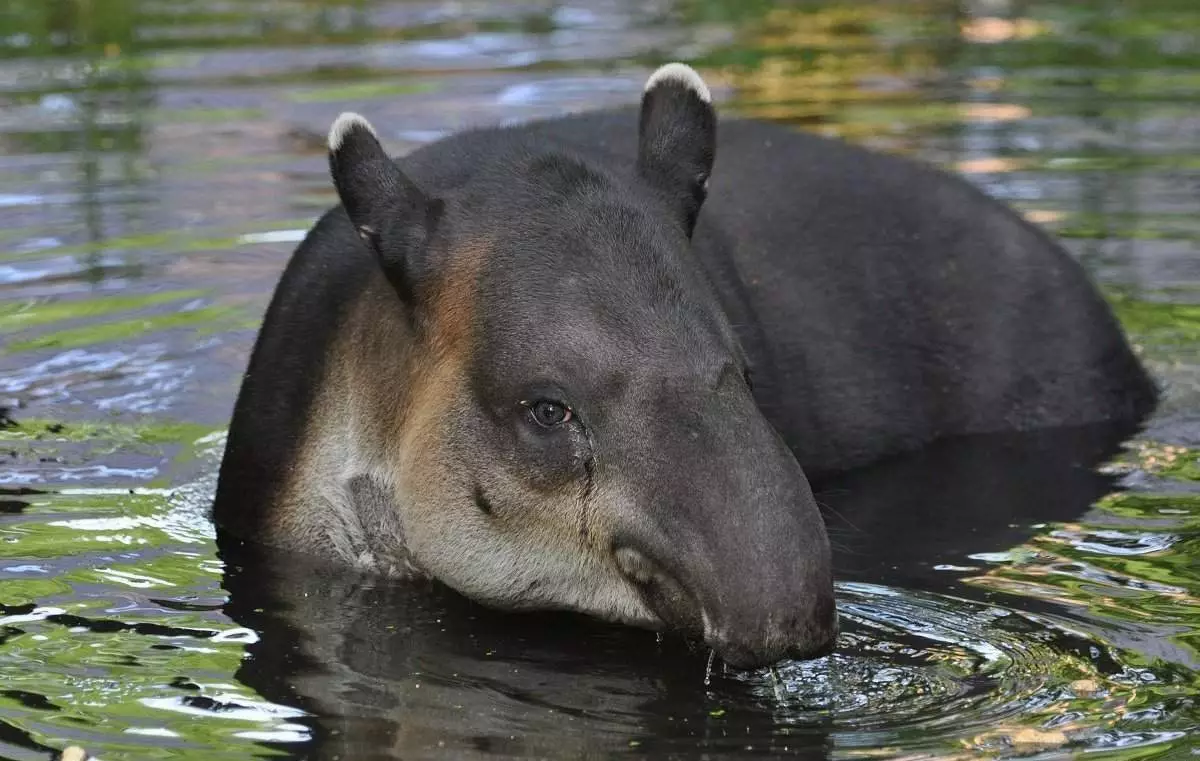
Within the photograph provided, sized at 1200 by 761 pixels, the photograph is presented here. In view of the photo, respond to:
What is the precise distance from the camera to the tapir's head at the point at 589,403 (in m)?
7.40

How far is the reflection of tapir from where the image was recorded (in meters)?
7.59

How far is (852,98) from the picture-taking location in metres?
20.5

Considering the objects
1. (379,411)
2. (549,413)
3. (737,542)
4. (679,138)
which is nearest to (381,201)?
(379,411)

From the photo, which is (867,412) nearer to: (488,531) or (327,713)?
(488,531)

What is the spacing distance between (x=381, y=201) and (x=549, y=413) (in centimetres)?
118

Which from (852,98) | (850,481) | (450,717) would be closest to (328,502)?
(450,717)

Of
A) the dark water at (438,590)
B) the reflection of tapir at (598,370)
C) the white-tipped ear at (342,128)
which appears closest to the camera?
the reflection of tapir at (598,370)

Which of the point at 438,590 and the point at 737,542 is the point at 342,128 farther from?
the point at 737,542

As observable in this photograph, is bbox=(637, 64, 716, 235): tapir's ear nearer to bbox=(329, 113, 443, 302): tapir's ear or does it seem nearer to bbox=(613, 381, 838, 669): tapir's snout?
bbox=(329, 113, 443, 302): tapir's ear

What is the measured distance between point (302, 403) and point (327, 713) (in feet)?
6.58

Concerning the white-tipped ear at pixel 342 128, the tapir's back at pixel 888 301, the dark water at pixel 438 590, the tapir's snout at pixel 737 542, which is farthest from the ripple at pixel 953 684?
the white-tipped ear at pixel 342 128

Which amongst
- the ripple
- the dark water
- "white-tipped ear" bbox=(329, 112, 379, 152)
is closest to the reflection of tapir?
"white-tipped ear" bbox=(329, 112, 379, 152)

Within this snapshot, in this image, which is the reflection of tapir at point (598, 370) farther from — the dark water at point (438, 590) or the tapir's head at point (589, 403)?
the dark water at point (438, 590)

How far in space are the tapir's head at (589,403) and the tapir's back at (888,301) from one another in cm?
207
